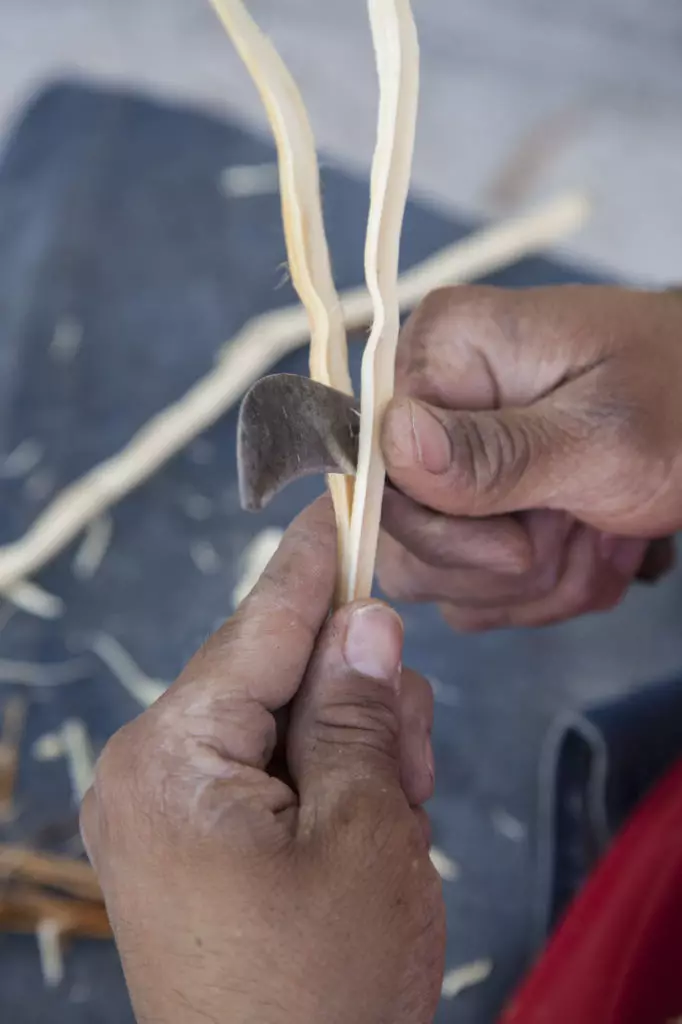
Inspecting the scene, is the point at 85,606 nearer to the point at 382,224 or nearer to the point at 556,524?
the point at 556,524

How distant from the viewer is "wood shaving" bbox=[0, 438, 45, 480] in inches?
41.9

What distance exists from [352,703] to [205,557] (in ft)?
1.87

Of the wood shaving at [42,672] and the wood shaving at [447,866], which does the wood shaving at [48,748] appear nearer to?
the wood shaving at [42,672]

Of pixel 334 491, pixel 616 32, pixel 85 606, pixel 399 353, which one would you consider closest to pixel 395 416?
pixel 334 491

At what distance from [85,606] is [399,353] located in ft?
1.61

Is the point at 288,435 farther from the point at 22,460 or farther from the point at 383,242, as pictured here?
the point at 22,460

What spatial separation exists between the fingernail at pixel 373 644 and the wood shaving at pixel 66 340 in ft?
2.47

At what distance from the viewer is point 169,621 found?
1.00 m

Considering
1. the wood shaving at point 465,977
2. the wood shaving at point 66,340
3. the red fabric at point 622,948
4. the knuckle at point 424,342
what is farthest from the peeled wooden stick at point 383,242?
the wood shaving at point 66,340

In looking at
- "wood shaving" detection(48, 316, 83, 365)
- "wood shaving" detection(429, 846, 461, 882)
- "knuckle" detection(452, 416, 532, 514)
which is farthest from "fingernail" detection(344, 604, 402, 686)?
"wood shaving" detection(48, 316, 83, 365)

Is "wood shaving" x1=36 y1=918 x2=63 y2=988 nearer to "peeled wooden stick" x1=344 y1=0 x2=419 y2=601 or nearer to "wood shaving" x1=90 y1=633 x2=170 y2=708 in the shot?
"wood shaving" x1=90 y1=633 x2=170 y2=708

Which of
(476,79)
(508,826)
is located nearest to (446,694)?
(508,826)

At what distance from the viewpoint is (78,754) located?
92cm

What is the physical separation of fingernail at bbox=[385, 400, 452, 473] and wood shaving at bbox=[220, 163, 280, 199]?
79 cm
